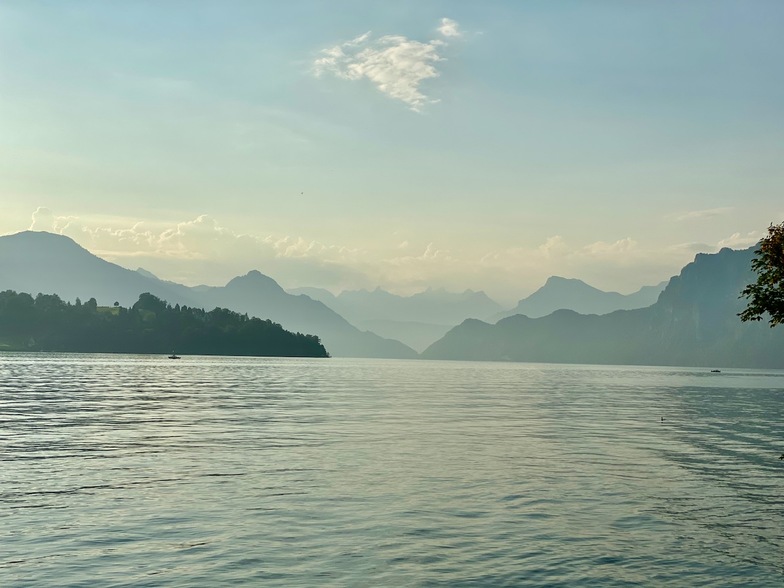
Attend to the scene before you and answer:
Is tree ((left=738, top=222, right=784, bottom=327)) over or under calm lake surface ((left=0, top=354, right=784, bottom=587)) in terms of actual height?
over

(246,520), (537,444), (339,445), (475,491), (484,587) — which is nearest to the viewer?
(484,587)

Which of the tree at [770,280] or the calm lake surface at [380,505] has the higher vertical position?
the tree at [770,280]

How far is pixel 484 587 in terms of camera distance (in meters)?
22.4

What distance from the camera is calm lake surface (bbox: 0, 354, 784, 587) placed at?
78.9ft

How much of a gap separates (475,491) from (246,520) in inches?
473

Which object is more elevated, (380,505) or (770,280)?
(770,280)

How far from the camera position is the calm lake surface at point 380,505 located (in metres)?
24.0

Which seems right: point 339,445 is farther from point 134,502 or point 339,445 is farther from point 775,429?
point 775,429

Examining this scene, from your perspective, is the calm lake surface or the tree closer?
the calm lake surface

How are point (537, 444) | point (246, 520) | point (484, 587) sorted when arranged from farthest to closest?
point (537, 444) < point (246, 520) < point (484, 587)

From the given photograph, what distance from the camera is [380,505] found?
109 ft

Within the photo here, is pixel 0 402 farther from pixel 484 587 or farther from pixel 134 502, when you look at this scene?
pixel 484 587

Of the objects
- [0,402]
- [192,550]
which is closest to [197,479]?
[192,550]

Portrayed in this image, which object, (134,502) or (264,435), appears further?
(264,435)
